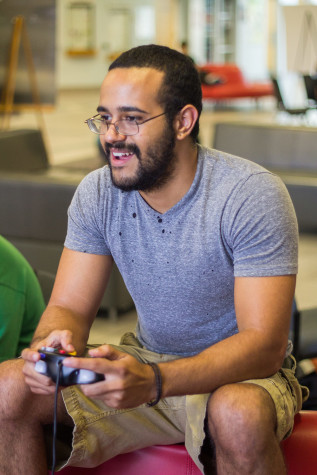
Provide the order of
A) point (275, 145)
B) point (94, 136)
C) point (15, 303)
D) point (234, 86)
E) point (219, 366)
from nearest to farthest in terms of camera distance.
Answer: point (219, 366), point (15, 303), point (275, 145), point (94, 136), point (234, 86)

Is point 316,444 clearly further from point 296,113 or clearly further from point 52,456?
point 296,113

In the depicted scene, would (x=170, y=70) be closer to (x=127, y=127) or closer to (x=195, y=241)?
(x=127, y=127)

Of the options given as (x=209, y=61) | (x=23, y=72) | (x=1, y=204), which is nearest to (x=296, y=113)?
(x=23, y=72)

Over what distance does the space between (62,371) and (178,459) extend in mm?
496

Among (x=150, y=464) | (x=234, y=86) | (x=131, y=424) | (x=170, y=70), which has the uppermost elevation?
(x=170, y=70)

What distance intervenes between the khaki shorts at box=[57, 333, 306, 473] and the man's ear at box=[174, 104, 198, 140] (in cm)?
66

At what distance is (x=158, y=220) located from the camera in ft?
6.37

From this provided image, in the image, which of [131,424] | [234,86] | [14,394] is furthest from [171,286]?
[234,86]

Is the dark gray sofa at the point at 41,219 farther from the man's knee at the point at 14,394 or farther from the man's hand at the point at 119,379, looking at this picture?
the man's hand at the point at 119,379

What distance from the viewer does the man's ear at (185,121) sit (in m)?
1.96

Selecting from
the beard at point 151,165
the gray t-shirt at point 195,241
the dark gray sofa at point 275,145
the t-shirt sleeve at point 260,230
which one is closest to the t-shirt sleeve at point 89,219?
the gray t-shirt at point 195,241

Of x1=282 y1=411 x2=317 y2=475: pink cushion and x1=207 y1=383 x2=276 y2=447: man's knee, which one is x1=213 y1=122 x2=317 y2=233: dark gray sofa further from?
x1=207 y1=383 x2=276 y2=447: man's knee

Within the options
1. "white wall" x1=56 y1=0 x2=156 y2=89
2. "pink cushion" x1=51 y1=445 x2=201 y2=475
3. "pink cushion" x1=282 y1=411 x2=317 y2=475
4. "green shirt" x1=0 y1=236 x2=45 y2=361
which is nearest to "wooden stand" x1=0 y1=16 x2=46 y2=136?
"green shirt" x1=0 y1=236 x2=45 y2=361

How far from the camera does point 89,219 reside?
2.04 m
